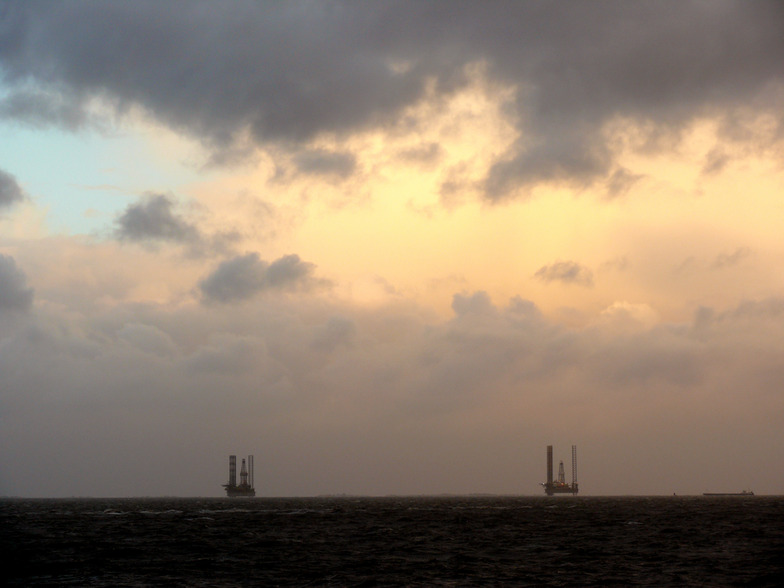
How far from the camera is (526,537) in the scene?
253 ft

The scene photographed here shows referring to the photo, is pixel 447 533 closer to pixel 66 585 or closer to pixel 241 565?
pixel 241 565

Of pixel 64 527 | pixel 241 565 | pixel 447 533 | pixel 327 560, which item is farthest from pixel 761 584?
pixel 64 527

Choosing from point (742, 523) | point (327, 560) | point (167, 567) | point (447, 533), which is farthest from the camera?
point (742, 523)

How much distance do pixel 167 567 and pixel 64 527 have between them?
52.8m

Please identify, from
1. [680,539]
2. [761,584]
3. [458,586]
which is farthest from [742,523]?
[458,586]

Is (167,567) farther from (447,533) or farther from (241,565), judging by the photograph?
(447,533)

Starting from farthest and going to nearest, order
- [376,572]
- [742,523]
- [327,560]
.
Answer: [742,523] < [327,560] < [376,572]

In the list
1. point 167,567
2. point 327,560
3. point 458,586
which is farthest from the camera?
point 327,560

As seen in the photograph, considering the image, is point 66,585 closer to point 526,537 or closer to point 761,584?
point 761,584

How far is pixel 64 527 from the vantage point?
99375 millimetres

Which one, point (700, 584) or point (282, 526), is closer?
point (700, 584)

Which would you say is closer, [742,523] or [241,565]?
[241,565]

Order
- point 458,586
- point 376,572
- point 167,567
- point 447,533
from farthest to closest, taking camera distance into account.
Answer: point 447,533 < point 167,567 < point 376,572 < point 458,586

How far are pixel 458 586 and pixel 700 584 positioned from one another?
1246cm
